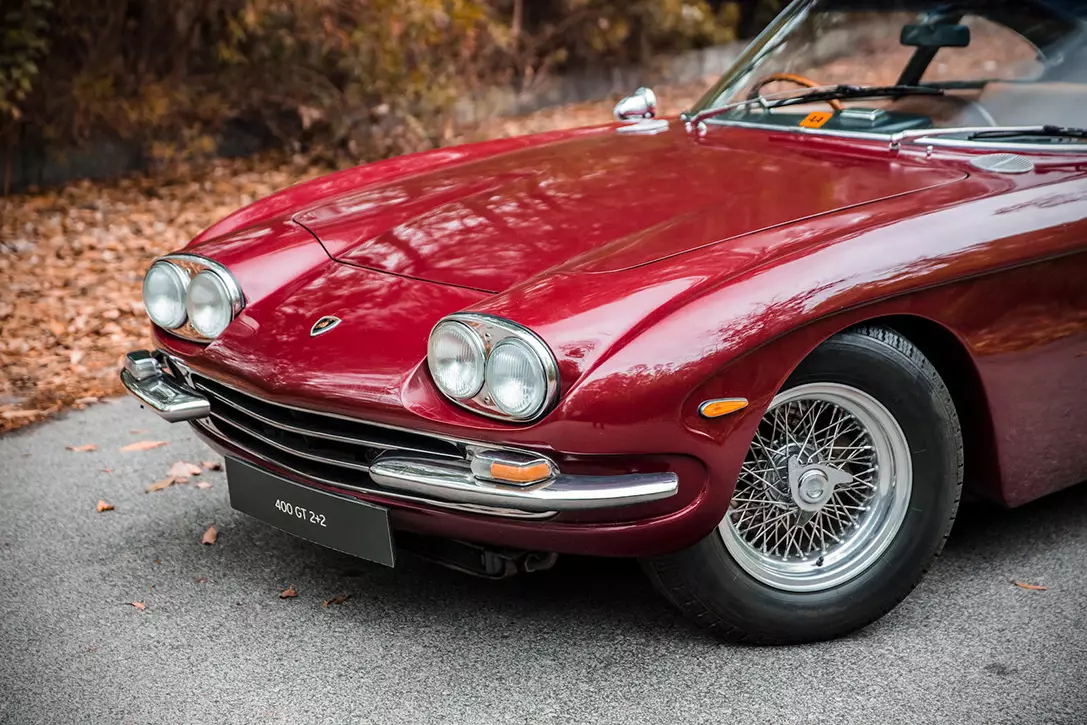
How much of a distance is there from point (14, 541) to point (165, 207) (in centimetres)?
413

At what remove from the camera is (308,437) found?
2.62m

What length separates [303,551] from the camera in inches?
126

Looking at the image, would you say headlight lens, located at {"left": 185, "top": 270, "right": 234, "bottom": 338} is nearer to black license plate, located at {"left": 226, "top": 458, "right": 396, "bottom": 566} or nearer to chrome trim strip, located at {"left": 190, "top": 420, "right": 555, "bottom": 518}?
chrome trim strip, located at {"left": 190, "top": 420, "right": 555, "bottom": 518}

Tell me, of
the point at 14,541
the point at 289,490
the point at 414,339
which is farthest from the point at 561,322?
the point at 14,541

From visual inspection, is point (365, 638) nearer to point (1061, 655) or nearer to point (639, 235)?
point (639, 235)

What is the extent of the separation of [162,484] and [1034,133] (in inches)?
107

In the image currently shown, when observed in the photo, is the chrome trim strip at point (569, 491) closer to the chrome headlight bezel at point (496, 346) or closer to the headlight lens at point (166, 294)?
the chrome headlight bezel at point (496, 346)

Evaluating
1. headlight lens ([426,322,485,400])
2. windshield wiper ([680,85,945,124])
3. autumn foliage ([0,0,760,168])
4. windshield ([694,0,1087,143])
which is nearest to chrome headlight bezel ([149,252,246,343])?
headlight lens ([426,322,485,400])

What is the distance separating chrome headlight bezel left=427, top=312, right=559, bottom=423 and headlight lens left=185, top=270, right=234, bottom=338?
799mm

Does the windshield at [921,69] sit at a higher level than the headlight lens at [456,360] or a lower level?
higher

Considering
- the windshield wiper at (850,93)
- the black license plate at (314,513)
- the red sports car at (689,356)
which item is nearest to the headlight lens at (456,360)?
the red sports car at (689,356)

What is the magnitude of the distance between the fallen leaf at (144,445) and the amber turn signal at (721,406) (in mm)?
2351

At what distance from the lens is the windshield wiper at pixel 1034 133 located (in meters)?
3.04

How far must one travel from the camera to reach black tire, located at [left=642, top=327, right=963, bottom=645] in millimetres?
2496
